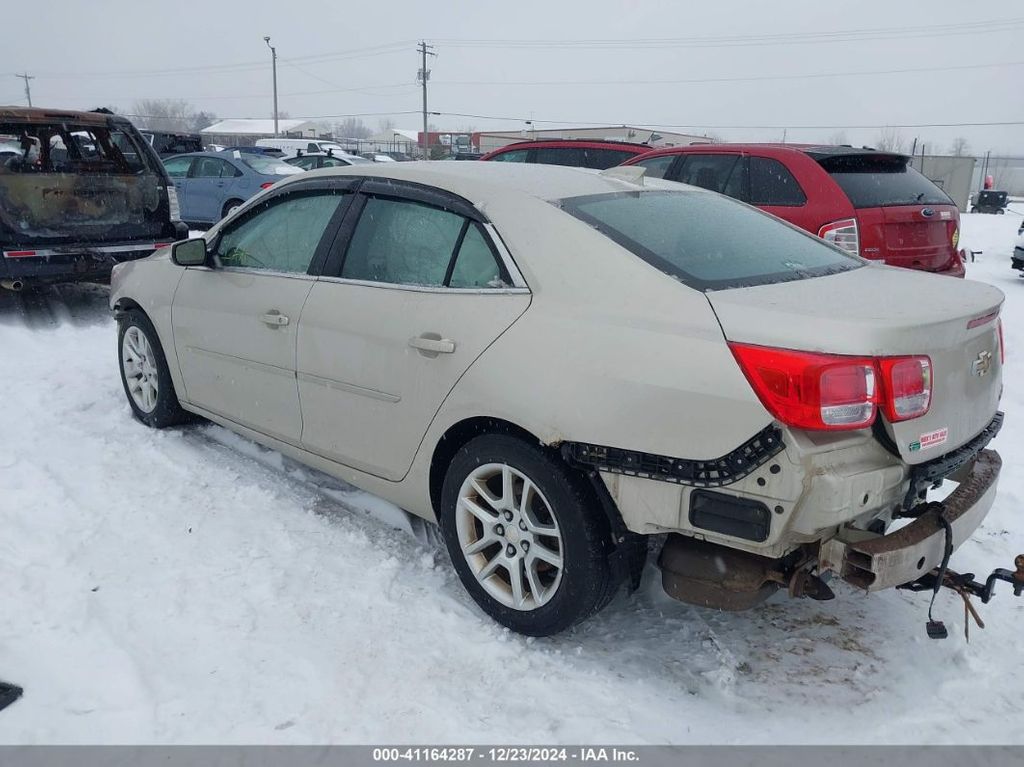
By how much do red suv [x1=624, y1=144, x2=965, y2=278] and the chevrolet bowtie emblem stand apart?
3.29 m

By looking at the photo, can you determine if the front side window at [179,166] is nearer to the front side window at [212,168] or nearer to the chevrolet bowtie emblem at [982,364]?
the front side window at [212,168]

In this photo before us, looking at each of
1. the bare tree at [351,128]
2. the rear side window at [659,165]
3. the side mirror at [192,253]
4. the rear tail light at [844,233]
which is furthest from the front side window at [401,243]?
the bare tree at [351,128]

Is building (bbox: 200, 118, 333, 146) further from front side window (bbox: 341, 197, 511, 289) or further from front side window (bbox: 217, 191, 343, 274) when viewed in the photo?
front side window (bbox: 341, 197, 511, 289)

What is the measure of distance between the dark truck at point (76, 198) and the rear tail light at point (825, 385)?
6566 mm

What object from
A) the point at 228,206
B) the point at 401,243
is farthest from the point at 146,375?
the point at 228,206

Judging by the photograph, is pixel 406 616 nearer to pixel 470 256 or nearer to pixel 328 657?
pixel 328 657

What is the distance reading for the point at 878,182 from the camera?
239 inches

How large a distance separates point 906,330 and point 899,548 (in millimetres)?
647

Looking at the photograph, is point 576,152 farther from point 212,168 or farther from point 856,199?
point 212,168

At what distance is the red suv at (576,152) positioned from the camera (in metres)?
9.95

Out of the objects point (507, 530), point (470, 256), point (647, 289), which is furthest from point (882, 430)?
point (470, 256)

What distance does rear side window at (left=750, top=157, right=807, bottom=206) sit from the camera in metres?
6.15

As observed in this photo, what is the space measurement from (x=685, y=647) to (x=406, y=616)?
103 cm

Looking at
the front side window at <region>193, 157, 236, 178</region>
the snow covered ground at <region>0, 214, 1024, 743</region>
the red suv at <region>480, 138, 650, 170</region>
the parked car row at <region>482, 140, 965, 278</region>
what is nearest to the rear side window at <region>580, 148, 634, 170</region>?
the red suv at <region>480, 138, 650, 170</region>
